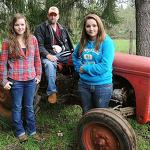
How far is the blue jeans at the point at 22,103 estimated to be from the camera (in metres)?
4.48

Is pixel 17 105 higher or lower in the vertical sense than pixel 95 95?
lower

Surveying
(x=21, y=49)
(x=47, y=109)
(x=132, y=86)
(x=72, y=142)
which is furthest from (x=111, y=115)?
(x=47, y=109)

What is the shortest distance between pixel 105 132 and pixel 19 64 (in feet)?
4.63

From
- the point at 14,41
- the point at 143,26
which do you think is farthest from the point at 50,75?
the point at 143,26

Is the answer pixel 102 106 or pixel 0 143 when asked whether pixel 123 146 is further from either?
pixel 0 143

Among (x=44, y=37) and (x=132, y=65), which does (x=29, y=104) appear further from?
(x=132, y=65)

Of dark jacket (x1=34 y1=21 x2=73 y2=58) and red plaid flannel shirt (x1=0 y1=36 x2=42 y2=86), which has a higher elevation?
dark jacket (x1=34 y1=21 x2=73 y2=58)

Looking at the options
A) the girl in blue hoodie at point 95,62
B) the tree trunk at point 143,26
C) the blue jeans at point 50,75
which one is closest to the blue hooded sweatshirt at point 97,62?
the girl in blue hoodie at point 95,62

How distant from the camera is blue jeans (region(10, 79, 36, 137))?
4.48 m

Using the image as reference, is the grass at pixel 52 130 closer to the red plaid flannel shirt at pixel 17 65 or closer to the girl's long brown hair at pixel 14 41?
the red plaid flannel shirt at pixel 17 65

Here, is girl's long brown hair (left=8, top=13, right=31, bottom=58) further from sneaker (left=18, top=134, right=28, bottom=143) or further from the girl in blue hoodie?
sneaker (left=18, top=134, right=28, bottom=143)

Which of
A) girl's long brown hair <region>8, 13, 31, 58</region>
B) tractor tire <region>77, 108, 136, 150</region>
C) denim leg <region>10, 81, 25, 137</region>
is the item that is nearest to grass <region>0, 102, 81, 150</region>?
denim leg <region>10, 81, 25, 137</region>

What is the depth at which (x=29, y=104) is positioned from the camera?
4.66 metres

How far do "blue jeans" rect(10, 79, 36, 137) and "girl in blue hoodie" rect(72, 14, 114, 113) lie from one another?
71 centimetres
